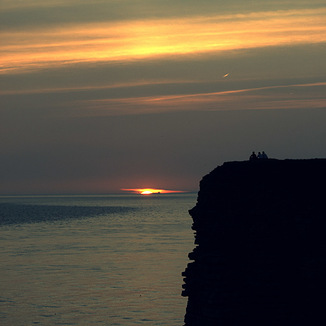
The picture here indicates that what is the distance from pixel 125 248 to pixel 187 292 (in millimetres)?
76060

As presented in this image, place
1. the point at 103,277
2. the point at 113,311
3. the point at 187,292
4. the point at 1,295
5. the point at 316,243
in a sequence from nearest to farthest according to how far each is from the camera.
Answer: the point at 316,243
the point at 187,292
the point at 113,311
the point at 1,295
the point at 103,277

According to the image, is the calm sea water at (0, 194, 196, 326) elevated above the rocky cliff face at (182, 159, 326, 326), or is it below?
above

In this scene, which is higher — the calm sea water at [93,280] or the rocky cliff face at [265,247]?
the calm sea water at [93,280]

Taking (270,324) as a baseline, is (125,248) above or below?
above

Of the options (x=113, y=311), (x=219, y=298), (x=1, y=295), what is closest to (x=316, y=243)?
(x=219, y=298)

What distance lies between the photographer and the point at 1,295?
2729 inches

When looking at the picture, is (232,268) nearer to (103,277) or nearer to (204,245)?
(204,245)

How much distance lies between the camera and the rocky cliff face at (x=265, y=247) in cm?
3438

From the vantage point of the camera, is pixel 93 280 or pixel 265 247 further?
pixel 93 280

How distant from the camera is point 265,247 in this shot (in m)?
34.8

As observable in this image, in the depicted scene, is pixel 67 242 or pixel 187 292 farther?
pixel 67 242

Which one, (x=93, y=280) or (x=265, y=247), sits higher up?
(x=93, y=280)

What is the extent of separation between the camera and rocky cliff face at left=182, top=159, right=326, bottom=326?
34.4 meters

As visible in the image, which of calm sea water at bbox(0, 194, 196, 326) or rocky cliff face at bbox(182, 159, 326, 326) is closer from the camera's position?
rocky cliff face at bbox(182, 159, 326, 326)
